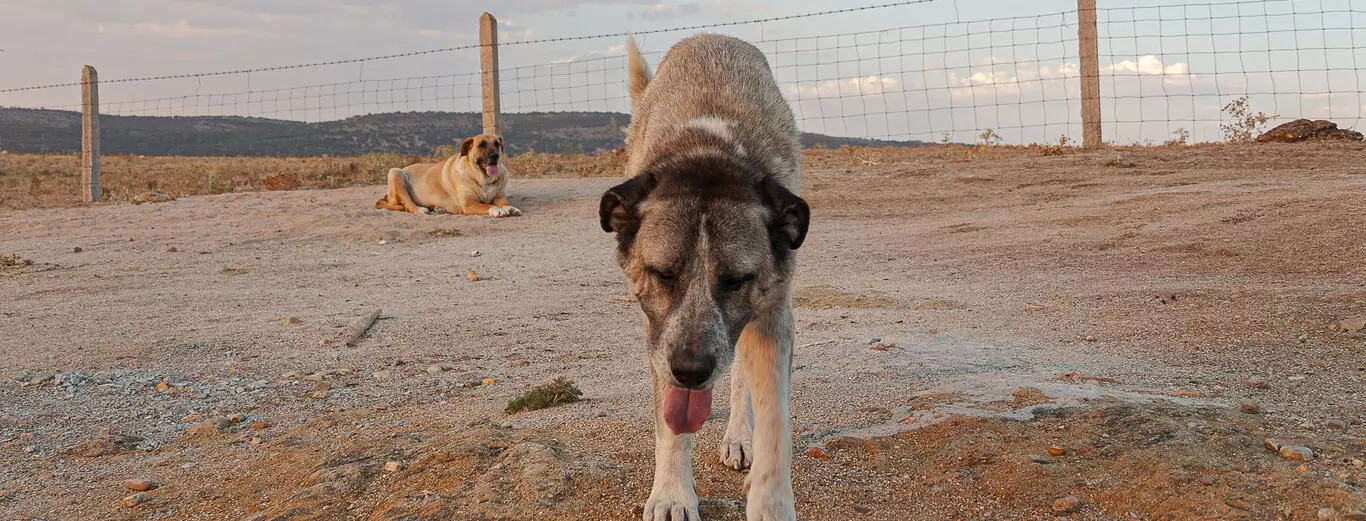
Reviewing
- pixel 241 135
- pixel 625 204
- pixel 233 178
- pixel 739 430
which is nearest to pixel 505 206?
pixel 233 178

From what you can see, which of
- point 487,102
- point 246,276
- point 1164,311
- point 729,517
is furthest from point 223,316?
point 487,102

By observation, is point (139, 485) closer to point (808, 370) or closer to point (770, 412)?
point (770, 412)

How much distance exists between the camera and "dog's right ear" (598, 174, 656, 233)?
350 centimetres

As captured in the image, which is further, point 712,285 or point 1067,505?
point 1067,505

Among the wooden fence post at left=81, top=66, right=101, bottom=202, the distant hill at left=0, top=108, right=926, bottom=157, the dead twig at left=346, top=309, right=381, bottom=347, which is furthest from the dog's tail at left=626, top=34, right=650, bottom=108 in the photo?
the distant hill at left=0, top=108, right=926, bottom=157

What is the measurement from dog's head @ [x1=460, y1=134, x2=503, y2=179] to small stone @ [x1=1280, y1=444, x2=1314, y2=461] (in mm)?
11501

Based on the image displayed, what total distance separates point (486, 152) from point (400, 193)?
1.56 meters

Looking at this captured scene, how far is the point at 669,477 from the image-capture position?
11.3 feet

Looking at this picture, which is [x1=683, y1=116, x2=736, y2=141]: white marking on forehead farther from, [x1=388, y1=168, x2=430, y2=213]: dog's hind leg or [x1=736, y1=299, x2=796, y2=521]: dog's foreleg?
[x1=388, y1=168, x2=430, y2=213]: dog's hind leg

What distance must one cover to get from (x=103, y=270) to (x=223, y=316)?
3.38 metres

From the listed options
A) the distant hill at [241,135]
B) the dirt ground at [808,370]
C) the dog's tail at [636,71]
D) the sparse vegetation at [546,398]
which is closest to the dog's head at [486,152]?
the dirt ground at [808,370]

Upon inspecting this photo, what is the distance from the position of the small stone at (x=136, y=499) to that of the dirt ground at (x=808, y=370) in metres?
0.02

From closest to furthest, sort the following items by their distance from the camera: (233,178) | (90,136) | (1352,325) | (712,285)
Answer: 1. (712,285)
2. (1352,325)
3. (90,136)
4. (233,178)

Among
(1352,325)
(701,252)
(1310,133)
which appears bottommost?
(1352,325)
